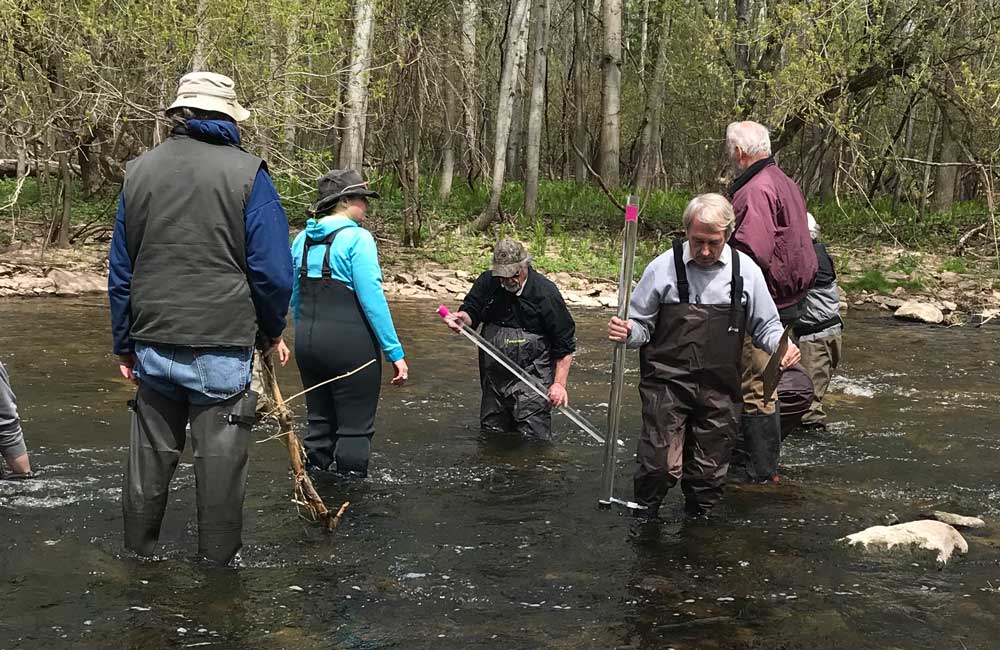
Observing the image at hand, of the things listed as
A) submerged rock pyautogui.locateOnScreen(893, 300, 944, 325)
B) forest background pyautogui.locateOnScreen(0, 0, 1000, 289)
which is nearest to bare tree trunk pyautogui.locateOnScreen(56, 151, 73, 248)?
forest background pyautogui.locateOnScreen(0, 0, 1000, 289)

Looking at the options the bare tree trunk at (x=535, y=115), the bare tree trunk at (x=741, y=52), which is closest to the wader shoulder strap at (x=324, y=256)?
the bare tree trunk at (x=741, y=52)

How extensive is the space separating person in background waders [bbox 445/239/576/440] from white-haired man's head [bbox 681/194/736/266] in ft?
6.47

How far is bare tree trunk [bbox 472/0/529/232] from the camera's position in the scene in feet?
63.3

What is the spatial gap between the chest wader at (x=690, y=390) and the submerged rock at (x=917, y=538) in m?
0.77

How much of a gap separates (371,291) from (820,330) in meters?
3.69

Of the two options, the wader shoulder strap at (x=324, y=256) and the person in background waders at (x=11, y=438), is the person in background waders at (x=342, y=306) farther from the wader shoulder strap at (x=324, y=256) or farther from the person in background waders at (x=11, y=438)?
the person in background waders at (x=11, y=438)

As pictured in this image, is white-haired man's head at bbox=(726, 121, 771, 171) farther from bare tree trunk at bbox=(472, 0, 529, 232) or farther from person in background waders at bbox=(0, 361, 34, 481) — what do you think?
bare tree trunk at bbox=(472, 0, 529, 232)

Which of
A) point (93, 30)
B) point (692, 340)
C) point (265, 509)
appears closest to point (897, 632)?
point (692, 340)

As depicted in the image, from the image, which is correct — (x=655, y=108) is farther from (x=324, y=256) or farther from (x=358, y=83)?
(x=324, y=256)

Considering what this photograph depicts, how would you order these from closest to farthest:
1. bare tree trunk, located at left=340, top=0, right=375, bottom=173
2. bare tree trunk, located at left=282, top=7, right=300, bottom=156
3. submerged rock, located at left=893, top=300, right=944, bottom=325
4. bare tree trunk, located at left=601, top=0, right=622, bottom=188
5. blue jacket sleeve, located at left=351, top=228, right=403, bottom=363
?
blue jacket sleeve, located at left=351, top=228, right=403, bottom=363
submerged rock, located at left=893, top=300, right=944, bottom=325
bare tree trunk, located at left=282, top=7, right=300, bottom=156
bare tree trunk, located at left=340, top=0, right=375, bottom=173
bare tree trunk, located at left=601, top=0, right=622, bottom=188

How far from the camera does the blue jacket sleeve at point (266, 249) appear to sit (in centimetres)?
439

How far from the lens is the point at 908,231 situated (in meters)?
20.8

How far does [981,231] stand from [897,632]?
56.9 feet

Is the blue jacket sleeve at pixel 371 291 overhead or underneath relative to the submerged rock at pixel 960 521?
overhead
